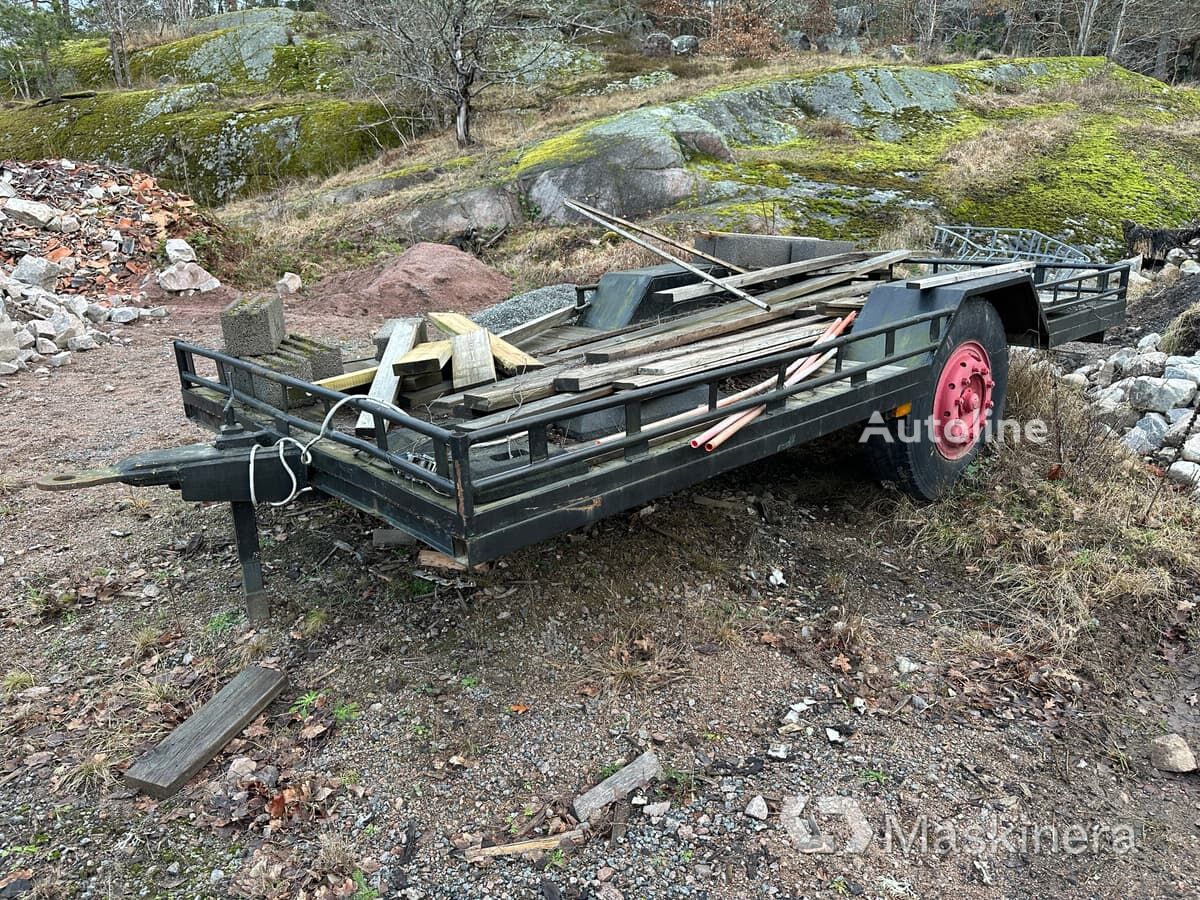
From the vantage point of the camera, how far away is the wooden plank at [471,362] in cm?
392

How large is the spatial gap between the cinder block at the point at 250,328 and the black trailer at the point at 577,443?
193mm

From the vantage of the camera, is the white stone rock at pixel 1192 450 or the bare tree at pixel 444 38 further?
the bare tree at pixel 444 38

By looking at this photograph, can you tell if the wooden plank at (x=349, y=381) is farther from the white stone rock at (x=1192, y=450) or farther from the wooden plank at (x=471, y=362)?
the white stone rock at (x=1192, y=450)

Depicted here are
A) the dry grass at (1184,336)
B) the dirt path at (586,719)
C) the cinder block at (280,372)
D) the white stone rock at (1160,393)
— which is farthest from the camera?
the dry grass at (1184,336)

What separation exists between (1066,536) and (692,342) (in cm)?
222

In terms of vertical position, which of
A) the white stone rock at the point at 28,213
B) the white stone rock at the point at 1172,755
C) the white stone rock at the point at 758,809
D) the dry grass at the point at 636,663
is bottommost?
the white stone rock at the point at 1172,755

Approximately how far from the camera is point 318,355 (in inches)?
174

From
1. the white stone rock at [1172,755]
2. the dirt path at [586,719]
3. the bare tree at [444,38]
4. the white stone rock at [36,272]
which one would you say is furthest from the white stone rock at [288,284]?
the white stone rock at [1172,755]

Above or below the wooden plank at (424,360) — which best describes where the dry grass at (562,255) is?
below

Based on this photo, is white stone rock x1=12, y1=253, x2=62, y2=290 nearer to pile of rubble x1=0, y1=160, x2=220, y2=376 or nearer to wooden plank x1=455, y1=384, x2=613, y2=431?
pile of rubble x1=0, y1=160, x2=220, y2=376

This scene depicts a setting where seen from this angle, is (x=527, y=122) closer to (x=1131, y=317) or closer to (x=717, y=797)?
(x=1131, y=317)

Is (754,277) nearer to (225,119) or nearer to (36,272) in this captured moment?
(36,272)

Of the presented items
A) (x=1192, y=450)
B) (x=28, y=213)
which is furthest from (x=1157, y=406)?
(x=28, y=213)

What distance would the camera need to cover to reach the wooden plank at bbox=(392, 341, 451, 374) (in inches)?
149
